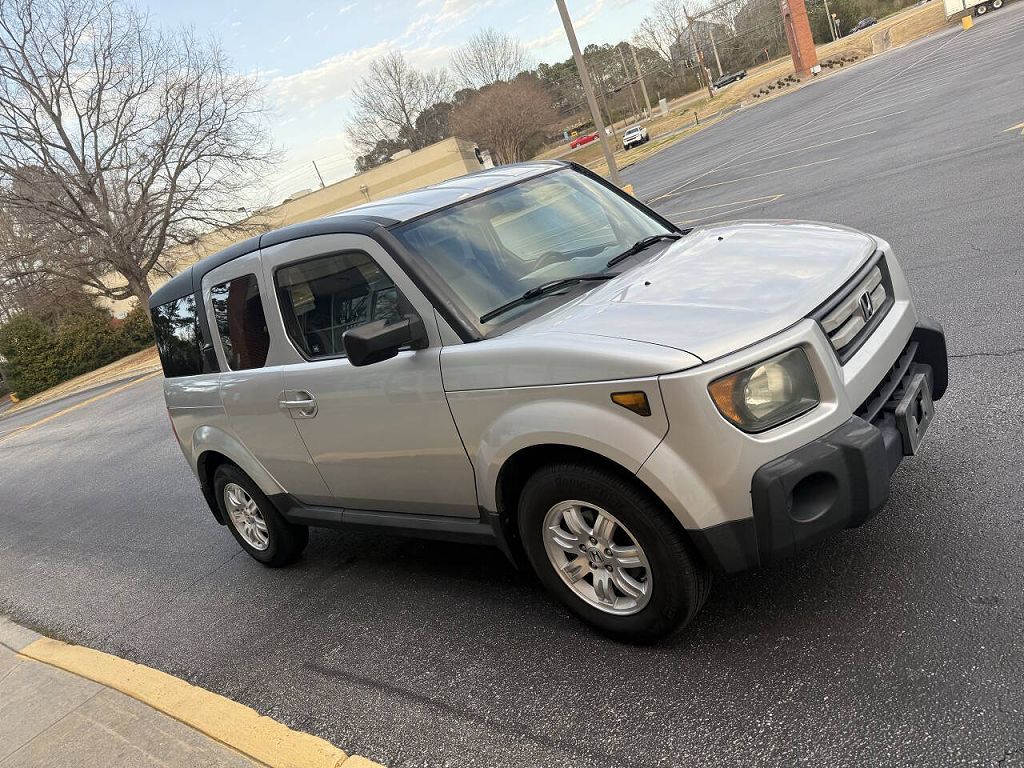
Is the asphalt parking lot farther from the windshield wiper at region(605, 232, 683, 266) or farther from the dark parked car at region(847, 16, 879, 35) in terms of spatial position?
the dark parked car at region(847, 16, 879, 35)

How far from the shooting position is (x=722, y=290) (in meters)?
3.26

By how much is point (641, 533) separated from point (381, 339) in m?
1.31

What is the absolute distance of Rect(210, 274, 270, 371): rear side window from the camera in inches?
182

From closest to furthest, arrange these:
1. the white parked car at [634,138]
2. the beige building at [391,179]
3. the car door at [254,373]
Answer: the car door at [254,373], the white parked car at [634,138], the beige building at [391,179]

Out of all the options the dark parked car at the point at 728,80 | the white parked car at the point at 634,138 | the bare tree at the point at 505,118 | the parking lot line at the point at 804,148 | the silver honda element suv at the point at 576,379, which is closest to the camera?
the silver honda element suv at the point at 576,379

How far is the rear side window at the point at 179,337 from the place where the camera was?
523 centimetres

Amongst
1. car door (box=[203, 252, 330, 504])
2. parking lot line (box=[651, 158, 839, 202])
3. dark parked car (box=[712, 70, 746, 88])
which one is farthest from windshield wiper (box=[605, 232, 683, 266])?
dark parked car (box=[712, 70, 746, 88])

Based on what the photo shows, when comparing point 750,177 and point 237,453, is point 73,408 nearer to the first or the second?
point 750,177

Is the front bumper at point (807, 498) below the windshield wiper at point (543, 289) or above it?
below

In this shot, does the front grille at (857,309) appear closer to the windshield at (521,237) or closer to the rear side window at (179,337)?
the windshield at (521,237)

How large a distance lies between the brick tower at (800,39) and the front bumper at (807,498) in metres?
71.9

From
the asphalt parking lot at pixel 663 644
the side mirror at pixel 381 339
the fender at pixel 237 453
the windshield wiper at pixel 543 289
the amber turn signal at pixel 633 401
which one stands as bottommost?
the asphalt parking lot at pixel 663 644

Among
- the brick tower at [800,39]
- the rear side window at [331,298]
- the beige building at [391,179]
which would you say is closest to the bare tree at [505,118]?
the beige building at [391,179]

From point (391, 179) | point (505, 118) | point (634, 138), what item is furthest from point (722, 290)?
point (391, 179)
